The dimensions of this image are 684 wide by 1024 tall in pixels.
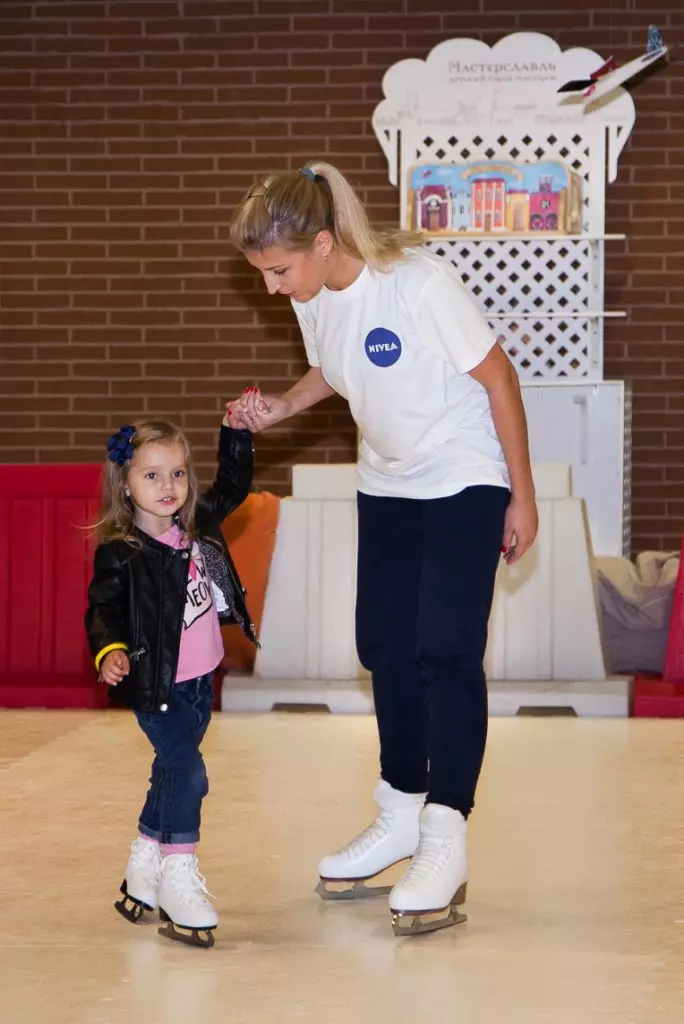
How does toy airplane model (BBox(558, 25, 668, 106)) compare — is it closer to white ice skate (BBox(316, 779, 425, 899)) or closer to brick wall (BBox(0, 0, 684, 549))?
brick wall (BBox(0, 0, 684, 549))

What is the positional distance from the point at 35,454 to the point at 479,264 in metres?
1.98

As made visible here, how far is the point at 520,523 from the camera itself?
7.25 feet

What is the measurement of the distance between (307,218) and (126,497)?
0.50m

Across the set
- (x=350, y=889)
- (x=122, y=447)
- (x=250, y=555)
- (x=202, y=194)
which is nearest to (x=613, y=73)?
(x=202, y=194)

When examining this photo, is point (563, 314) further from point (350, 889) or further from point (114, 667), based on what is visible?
point (114, 667)

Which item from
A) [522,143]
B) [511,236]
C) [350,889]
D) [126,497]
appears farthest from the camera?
[522,143]

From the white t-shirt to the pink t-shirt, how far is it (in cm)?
31

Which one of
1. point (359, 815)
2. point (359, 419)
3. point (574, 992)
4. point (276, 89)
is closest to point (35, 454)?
point (276, 89)

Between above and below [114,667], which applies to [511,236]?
above

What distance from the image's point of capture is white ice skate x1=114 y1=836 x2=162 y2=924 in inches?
85.0

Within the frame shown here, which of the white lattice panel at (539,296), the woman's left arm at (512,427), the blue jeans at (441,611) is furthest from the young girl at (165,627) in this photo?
the white lattice panel at (539,296)

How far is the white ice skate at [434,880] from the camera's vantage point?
210 cm

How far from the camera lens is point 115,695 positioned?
6.85 ft

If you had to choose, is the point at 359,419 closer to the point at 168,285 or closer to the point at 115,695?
the point at 115,695
